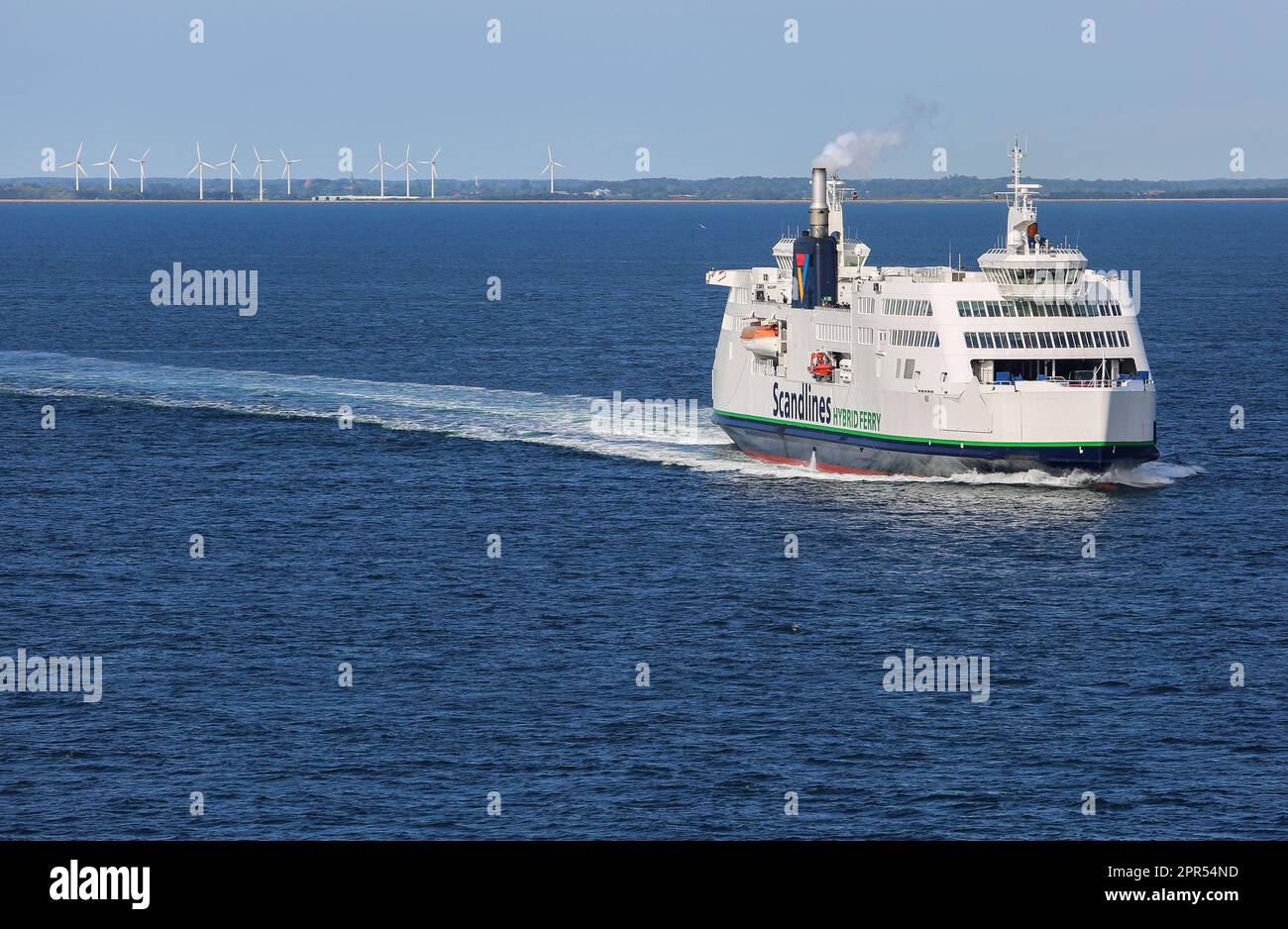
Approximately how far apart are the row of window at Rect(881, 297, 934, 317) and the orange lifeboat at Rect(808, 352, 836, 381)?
4515 millimetres

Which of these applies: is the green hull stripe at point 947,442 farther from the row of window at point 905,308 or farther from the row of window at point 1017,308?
the row of window at point 1017,308

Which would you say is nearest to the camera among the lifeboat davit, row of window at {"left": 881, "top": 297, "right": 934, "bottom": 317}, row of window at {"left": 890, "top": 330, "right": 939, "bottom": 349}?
row of window at {"left": 890, "top": 330, "right": 939, "bottom": 349}

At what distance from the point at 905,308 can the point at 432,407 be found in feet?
118

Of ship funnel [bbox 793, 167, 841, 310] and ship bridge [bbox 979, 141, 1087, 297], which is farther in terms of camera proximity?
ship funnel [bbox 793, 167, 841, 310]

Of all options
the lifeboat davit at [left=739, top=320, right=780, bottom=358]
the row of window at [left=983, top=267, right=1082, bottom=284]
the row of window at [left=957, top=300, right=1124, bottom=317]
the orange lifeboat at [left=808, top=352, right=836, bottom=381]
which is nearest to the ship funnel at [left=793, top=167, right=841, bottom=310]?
the lifeboat davit at [left=739, top=320, right=780, bottom=358]

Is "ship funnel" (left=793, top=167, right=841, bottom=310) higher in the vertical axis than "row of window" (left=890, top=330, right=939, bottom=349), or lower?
higher

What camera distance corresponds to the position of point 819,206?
9300cm

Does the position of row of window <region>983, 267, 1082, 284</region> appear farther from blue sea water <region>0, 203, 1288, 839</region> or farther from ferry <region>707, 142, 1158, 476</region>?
blue sea water <region>0, 203, 1288, 839</region>

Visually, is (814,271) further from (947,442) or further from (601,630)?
(601,630)

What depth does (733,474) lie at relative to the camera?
87.2 meters

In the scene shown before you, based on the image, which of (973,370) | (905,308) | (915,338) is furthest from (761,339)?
(973,370)

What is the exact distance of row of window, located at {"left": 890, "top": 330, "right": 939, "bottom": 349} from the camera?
78.6 meters

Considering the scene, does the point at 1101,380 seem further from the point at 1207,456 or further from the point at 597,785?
the point at 597,785
